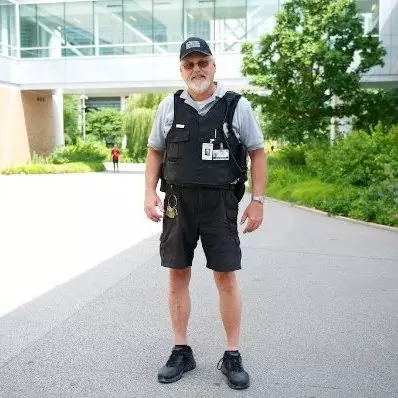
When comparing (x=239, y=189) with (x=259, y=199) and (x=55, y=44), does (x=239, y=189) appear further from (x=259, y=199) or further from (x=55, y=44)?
(x=55, y=44)

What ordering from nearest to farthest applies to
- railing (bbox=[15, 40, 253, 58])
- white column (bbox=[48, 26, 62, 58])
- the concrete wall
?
railing (bbox=[15, 40, 253, 58]) → the concrete wall → white column (bbox=[48, 26, 62, 58])

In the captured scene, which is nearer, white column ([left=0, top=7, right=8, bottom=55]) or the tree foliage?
the tree foliage

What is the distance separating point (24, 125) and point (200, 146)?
28.4 meters

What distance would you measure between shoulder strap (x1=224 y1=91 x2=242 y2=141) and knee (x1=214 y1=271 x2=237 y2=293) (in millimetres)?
822

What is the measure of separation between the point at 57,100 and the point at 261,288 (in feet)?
100.0

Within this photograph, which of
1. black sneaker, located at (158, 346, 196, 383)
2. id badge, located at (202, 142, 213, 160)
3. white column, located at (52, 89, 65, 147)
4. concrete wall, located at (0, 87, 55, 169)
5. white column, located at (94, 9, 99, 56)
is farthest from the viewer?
white column, located at (52, 89, 65, 147)

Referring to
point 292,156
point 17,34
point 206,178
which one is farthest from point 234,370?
point 17,34

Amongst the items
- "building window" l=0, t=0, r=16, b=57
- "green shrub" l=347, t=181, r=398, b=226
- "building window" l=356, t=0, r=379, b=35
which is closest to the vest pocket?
"green shrub" l=347, t=181, r=398, b=226

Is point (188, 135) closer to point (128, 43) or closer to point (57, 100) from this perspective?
point (128, 43)

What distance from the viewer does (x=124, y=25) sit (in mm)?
28859

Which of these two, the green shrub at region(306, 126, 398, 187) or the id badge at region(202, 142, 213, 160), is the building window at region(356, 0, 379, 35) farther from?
the id badge at region(202, 142, 213, 160)

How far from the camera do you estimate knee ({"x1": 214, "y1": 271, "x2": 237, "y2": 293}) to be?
3428mm

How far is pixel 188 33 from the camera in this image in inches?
1128

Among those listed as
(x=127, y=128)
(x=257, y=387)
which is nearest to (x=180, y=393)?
(x=257, y=387)
